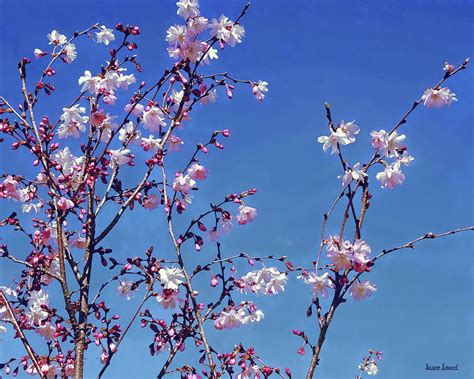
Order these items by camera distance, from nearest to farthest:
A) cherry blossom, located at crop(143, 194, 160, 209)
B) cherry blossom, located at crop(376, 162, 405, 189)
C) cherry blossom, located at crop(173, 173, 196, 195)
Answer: cherry blossom, located at crop(376, 162, 405, 189), cherry blossom, located at crop(173, 173, 196, 195), cherry blossom, located at crop(143, 194, 160, 209)

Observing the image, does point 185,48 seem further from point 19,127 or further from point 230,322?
point 230,322

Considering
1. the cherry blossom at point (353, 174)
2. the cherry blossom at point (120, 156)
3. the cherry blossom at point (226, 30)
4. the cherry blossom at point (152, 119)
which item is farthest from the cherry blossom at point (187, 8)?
the cherry blossom at point (353, 174)

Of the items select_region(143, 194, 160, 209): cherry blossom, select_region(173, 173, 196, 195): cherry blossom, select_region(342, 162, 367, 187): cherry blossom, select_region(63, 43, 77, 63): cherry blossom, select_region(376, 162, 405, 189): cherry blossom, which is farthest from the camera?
select_region(63, 43, 77, 63): cherry blossom

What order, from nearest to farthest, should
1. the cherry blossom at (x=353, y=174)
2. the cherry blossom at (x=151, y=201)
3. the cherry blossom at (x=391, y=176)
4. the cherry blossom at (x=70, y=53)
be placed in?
the cherry blossom at (x=353, y=174)
the cherry blossom at (x=391, y=176)
the cherry blossom at (x=151, y=201)
the cherry blossom at (x=70, y=53)

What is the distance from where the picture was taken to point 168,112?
4906 millimetres

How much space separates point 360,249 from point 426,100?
4.14 ft

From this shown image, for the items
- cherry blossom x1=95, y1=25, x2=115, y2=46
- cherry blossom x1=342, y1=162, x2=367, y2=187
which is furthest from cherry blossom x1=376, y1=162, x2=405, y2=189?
cherry blossom x1=95, y1=25, x2=115, y2=46

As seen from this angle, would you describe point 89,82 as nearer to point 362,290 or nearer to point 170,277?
point 170,277

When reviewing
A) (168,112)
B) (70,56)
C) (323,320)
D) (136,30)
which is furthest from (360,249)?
(70,56)

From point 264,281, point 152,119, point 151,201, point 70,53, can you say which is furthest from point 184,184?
point 70,53

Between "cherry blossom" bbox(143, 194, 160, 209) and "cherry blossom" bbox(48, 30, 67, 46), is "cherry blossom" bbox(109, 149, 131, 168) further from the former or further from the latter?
"cherry blossom" bbox(48, 30, 67, 46)

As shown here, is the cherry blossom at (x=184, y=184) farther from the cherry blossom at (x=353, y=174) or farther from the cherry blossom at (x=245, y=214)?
the cherry blossom at (x=353, y=174)

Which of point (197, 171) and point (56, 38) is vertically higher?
point (56, 38)

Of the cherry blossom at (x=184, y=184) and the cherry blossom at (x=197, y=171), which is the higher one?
the cherry blossom at (x=197, y=171)
